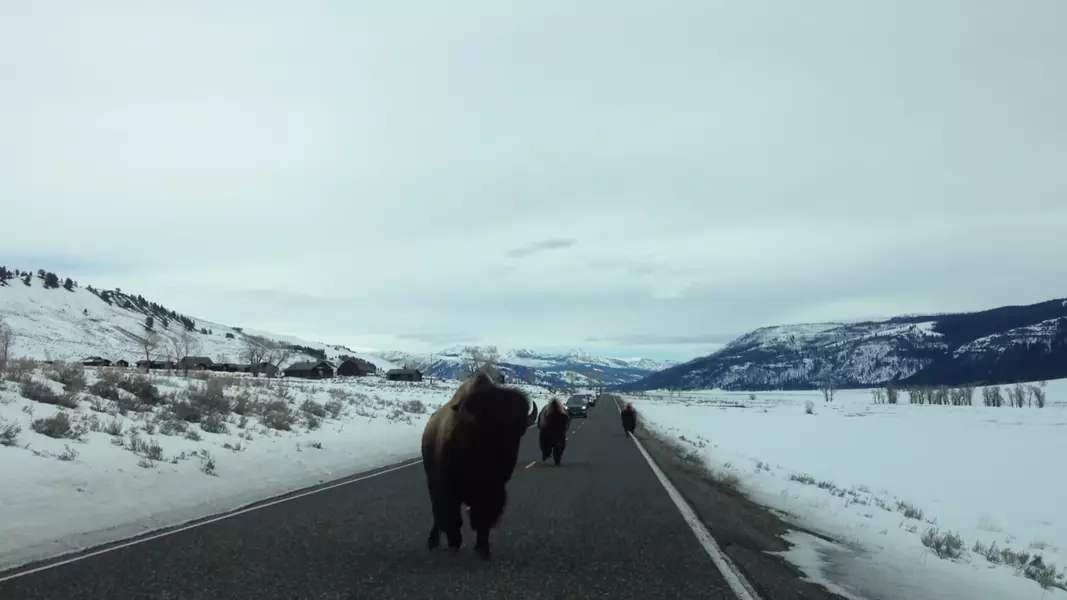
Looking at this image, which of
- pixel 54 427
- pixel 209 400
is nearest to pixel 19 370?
pixel 209 400

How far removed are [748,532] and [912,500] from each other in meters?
12.5

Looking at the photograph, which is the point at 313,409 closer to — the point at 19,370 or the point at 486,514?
the point at 19,370

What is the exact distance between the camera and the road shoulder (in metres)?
6.73

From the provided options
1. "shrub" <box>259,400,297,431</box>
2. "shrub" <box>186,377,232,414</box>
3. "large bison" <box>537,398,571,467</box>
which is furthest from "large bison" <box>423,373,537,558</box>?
"shrub" <box>259,400,297,431</box>

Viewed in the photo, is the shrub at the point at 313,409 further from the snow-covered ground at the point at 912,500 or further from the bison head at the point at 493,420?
the bison head at the point at 493,420

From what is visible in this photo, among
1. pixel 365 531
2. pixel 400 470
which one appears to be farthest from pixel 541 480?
pixel 365 531

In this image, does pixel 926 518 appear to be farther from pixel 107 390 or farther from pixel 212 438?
pixel 107 390

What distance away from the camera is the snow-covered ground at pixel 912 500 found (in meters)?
8.16

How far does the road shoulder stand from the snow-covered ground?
1.12 ft

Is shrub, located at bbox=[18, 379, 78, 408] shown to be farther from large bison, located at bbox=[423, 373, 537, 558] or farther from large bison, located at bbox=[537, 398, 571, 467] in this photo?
large bison, located at bbox=[423, 373, 537, 558]

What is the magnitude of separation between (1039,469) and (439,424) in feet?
97.3

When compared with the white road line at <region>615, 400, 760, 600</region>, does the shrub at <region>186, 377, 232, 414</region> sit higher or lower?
higher

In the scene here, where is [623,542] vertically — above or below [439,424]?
below

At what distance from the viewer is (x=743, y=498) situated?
14.9 m
